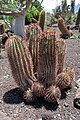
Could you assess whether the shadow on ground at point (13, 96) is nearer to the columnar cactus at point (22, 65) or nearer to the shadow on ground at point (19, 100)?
the shadow on ground at point (19, 100)

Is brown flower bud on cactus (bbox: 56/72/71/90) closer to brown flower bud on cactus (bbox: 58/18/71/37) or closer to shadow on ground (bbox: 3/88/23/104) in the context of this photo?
shadow on ground (bbox: 3/88/23/104)

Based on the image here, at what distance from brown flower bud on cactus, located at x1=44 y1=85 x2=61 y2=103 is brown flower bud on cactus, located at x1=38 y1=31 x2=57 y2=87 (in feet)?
0.59

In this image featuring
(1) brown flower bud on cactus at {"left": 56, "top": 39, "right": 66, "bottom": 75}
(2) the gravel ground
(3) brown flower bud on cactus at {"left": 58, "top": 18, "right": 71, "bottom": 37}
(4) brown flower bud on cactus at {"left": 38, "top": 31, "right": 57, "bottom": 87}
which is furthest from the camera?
(3) brown flower bud on cactus at {"left": 58, "top": 18, "right": 71, "bottom": 37}

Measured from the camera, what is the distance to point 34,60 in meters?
5.12

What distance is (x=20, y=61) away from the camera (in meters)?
4.70

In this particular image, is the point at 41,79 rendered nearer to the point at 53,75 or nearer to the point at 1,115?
the point at 53,75

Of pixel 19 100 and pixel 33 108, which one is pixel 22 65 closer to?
pixel 19 100

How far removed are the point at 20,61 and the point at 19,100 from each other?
652 millimetres

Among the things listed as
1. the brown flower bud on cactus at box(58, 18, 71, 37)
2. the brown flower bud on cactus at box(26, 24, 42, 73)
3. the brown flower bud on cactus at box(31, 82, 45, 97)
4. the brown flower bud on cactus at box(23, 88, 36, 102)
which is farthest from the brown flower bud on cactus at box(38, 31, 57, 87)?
the brown flower bud on cactus at box(58, 18, 71, 37)

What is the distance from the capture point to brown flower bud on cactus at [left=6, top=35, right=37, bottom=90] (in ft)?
15.2

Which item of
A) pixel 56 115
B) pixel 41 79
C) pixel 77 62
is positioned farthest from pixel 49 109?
pixel 77 62

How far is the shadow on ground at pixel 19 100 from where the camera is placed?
4.65 metres

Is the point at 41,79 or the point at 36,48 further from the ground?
the point at 36,48

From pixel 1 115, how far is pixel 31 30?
1547mm
